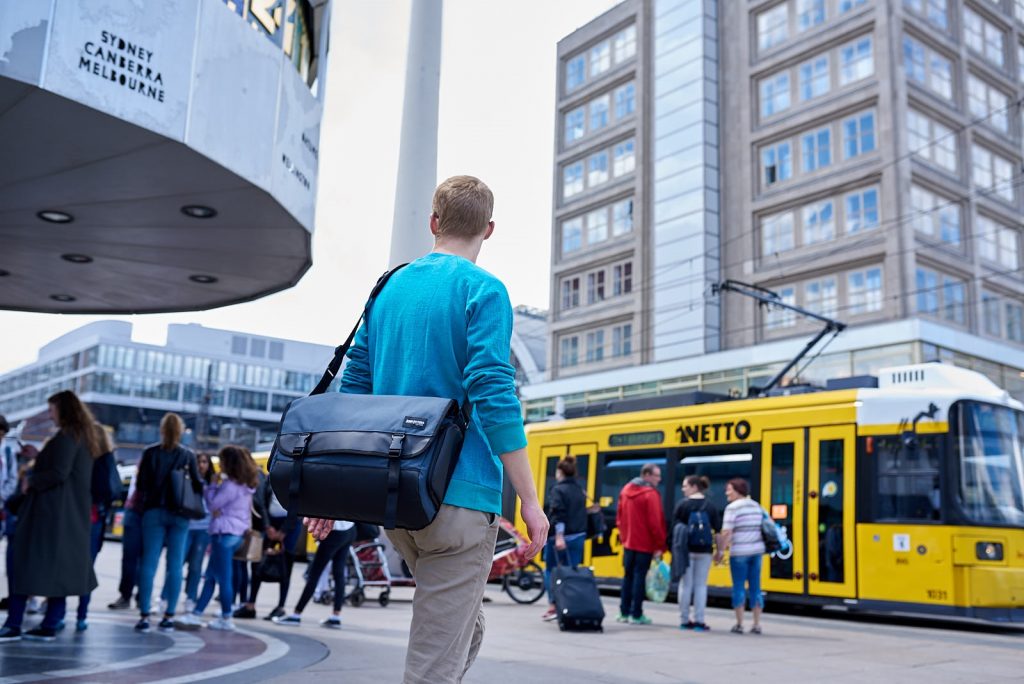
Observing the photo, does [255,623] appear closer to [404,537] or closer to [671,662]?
[671,662]

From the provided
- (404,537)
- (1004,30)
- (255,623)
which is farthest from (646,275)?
(404,537)

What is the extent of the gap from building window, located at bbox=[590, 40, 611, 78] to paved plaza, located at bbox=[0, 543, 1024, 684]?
39.1 m

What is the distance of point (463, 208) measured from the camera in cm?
307

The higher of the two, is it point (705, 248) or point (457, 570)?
point (705, 248)

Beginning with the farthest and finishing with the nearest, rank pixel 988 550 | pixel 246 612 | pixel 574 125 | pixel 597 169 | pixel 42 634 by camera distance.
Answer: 1. pixel 574 125
2. pixel 597 169
3. pixel 988 550
4. pixel 246 612
5. pixel 42 634

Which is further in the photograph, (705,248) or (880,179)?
(705,248)

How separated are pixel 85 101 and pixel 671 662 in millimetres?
5440

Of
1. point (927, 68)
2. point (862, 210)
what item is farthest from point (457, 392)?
point (927, 68)

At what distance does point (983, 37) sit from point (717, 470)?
3176 centimetres

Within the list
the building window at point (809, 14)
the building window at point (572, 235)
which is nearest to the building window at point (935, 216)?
the building window at point (809, 14)

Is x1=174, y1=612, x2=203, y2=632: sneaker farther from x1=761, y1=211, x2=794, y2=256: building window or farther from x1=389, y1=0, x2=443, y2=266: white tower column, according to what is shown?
x1=761, y1=211, x2=794, y2=256: building window

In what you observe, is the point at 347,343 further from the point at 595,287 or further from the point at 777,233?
the point at 595,287

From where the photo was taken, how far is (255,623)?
30.6 ft

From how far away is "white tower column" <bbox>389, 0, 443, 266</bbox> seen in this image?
809 centimetres
